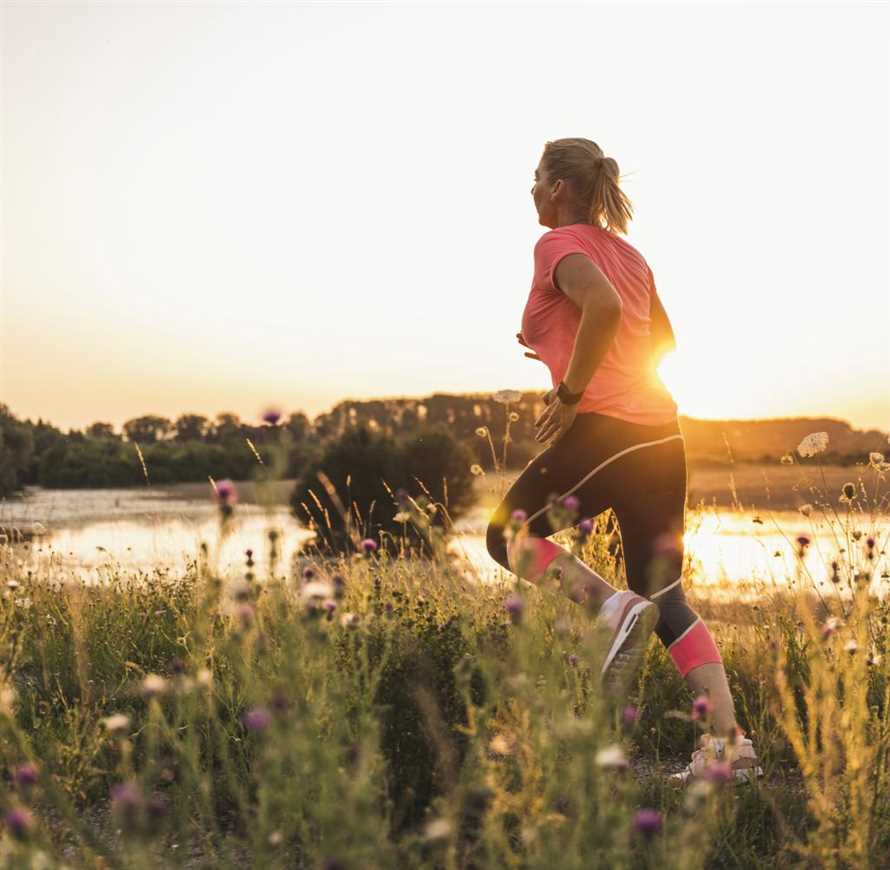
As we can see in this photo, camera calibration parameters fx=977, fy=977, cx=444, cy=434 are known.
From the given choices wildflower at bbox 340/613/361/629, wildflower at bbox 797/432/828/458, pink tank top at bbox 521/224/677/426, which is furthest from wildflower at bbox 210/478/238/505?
wildflower at bbox 797/432/828/458

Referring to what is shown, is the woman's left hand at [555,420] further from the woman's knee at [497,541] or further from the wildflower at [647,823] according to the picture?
the wildflower at [647,823]

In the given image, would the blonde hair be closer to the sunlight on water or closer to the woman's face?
the woman's face

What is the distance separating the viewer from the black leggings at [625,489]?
3.34 m

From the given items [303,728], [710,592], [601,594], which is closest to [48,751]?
[303,728]

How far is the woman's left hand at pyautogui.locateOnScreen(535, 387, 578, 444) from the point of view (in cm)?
331

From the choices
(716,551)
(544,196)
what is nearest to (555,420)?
(544,196)

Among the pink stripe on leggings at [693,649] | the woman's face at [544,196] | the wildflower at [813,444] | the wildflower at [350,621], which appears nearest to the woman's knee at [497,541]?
the pink stripe on leggings at [693,649]

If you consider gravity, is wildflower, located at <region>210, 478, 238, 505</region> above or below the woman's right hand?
below

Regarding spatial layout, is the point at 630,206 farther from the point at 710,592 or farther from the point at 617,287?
the point at 710,592

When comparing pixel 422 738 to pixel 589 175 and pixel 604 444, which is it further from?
pixel 589 175

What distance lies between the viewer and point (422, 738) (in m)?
3.29

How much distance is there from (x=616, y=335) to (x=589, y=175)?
24.9 inches

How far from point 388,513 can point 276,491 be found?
17.0m

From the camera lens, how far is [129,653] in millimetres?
5227
